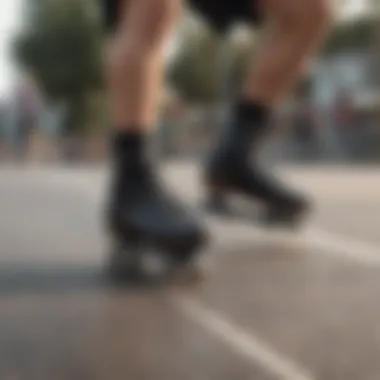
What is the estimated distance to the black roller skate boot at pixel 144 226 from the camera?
2.25 meters

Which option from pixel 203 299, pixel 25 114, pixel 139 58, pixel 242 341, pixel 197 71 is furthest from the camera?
pixel 197 71

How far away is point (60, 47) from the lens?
24750 millimetres

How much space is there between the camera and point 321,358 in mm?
1572

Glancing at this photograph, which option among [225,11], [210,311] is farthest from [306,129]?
[210,311]

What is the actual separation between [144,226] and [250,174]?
1.98ft

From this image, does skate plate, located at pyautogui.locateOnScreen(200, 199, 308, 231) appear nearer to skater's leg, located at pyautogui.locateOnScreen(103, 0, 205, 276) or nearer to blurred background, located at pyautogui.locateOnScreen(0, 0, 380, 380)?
blurred background, located at pyautogui.locateOnScreen(0, 0, 380, 380)

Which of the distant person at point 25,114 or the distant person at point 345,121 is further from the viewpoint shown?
the distant person at point 345,121

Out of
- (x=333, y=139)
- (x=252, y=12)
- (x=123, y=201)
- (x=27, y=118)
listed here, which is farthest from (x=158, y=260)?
(x=333, y=139)

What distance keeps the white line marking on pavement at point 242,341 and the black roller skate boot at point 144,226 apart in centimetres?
18

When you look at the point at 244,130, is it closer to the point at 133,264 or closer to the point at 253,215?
the point at 253,215

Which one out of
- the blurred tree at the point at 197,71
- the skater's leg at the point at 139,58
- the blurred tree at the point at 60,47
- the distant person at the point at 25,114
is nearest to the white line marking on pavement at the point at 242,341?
the skater's leg at the point at 139,58

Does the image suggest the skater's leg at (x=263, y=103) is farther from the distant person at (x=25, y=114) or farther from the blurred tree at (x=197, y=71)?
the blurred tree at (x=197, y=71)

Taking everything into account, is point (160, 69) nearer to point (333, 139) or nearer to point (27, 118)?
point (27, 118)

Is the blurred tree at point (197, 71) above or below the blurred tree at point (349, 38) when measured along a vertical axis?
below
